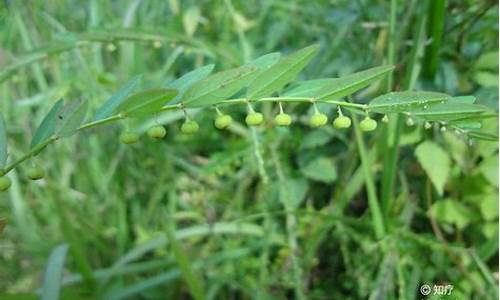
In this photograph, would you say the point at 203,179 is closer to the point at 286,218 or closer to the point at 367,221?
the point at 286,218

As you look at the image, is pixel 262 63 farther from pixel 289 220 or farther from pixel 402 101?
pixel 289 220

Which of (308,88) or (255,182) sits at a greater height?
(255,182)

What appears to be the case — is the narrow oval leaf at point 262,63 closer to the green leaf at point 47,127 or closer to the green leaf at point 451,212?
the green leaf at point 47,127

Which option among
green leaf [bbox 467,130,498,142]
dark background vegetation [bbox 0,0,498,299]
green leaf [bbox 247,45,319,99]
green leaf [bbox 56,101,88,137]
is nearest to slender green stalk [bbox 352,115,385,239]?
dark background vegetation [bbox 0,0,498,299]

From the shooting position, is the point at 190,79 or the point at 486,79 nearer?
the point at 190,79

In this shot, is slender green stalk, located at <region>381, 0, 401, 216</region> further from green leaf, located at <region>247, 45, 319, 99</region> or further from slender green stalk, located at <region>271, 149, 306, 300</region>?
green leaf, located at <region>247, 45, 319, 99</region>

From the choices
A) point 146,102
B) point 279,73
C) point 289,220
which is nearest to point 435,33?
point 289,220

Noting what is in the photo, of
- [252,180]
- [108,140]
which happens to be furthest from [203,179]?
[108,140]
